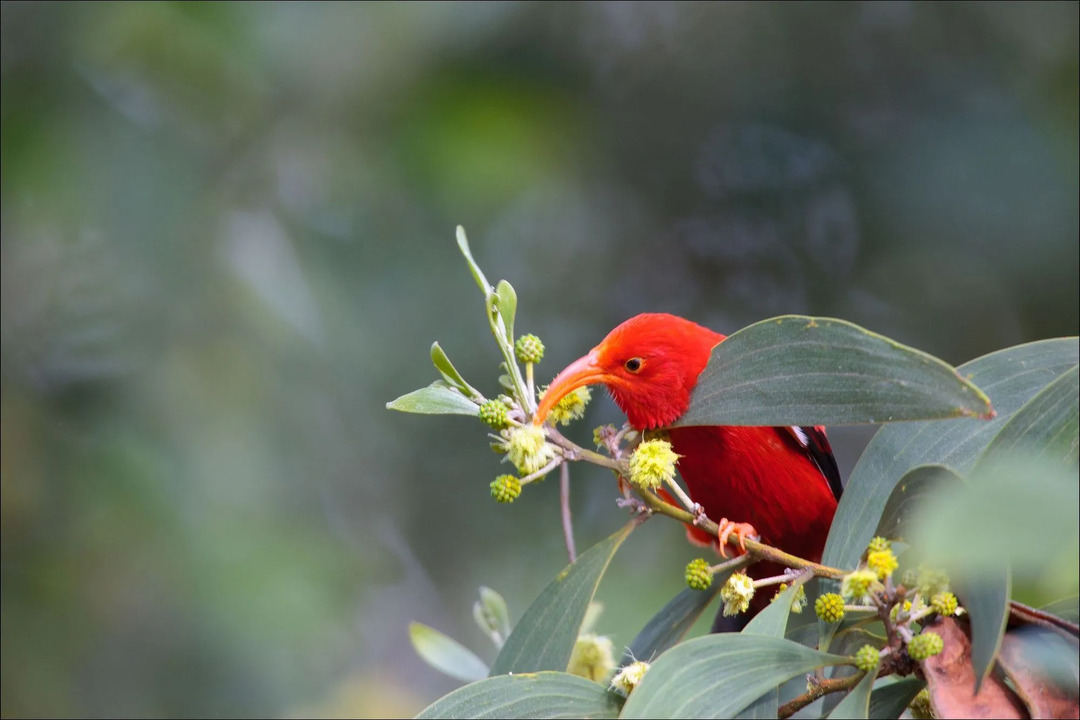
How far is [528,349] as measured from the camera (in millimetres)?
1665

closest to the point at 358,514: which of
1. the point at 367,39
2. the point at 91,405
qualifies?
the point at 91,405

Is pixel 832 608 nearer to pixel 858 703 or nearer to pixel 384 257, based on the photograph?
pixel 858 703

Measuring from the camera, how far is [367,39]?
6.07 metres

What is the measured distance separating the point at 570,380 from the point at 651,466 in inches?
16.6

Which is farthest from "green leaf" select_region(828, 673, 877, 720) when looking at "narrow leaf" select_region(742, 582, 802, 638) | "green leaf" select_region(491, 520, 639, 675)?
"green leaf" select_region(491, 520, 639, 675)

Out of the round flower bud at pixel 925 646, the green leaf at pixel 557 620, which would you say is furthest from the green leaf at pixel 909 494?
the green leaf at pixel 557 620

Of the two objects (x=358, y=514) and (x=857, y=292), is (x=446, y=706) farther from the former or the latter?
(x=857, y=292)

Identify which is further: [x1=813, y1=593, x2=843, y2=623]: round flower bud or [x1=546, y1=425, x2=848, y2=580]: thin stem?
[x1=546, y1=425, x2=848, y2=580]: thin stem

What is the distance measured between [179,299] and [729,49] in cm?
376

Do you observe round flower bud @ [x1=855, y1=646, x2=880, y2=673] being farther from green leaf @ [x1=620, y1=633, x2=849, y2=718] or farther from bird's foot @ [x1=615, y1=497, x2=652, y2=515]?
bird's foot @ [x1=615, y1=497, x2=652, y2=515]

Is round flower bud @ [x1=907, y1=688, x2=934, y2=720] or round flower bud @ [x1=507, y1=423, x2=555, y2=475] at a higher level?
round flower bud @ [x1=507, y1=423, x2=555, y2=475]

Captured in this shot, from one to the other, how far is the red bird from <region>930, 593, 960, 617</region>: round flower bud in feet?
2.11

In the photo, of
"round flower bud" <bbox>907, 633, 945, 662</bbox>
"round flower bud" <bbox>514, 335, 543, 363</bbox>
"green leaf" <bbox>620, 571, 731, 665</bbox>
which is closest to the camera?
"round flower bud" <bbox>907, 633, 945, 662</bbox>

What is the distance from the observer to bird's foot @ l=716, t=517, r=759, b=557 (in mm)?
1688
